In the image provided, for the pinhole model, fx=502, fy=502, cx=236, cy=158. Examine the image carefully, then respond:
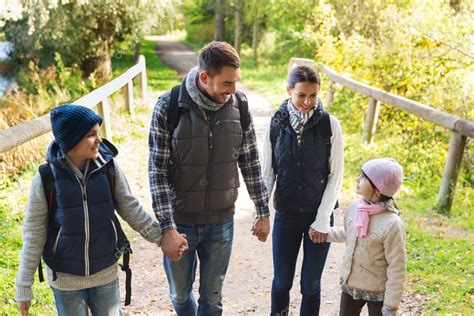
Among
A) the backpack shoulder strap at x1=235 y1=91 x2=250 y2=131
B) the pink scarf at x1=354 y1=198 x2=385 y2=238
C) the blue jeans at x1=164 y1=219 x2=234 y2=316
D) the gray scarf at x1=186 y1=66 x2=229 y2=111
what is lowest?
the blue jeans at x1=164 y1=219 x2=234 y2=316

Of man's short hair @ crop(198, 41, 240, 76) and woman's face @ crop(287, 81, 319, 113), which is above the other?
man's short hair @ crop(198, 41, 240, 76)

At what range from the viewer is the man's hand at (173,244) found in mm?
2830

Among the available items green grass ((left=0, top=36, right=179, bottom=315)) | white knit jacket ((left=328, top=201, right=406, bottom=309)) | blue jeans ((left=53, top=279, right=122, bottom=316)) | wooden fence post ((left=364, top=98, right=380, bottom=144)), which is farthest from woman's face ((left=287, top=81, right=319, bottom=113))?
wooden fence post ((left=364, top=98, right=380, bottom=144))

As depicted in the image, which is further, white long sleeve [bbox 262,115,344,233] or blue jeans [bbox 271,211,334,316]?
blue jeans [bbox 271,211,334,316]

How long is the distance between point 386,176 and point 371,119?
247 inches

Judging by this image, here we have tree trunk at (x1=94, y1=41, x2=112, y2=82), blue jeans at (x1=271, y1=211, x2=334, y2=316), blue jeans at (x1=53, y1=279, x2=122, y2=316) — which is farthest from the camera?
tree trunk at (x1=94, y1=41, x2=112, y2=82)

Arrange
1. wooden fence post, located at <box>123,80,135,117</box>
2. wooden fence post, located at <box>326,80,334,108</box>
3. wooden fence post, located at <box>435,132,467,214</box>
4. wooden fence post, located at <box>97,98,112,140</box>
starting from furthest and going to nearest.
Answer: wooden fence post, located at <box>326,80,334,108</box> < wooden fence post, located at <box>123,80,135,117</box> < wooden fence post, located at <box>97,98,112,140</box> < wooden fence post, located at <box>435,132,467,214</box>

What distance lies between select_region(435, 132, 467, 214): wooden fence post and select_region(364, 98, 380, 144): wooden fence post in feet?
9.50

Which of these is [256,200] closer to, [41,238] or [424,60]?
[41,238]

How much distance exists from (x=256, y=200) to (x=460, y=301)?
199 cm

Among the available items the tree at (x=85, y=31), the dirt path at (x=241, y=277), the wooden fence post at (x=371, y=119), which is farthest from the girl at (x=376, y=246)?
the tree at (x=85, y=31)

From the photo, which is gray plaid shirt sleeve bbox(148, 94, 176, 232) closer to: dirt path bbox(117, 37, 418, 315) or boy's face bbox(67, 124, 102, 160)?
boy's face bbox(67, 124, 102, 160)

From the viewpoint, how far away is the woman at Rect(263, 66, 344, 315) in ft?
10.6

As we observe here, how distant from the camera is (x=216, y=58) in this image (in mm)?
2723
